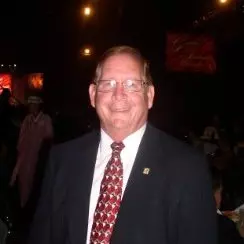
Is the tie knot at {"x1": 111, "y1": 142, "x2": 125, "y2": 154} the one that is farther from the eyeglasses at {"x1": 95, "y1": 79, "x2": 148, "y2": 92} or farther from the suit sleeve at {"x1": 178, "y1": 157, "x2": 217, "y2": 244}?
the suit sleeve at {"x1": 178, "y1": 157, "x2": 217, "y2": 244}

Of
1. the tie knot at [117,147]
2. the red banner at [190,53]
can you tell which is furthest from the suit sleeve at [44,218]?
the red banner at [190,53]

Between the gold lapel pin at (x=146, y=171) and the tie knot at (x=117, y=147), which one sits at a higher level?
the tie knot at (x=117, y=147)

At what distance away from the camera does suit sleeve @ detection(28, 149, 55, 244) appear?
236 cm

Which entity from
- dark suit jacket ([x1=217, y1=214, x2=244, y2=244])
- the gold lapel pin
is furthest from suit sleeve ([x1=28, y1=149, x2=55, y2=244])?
dark suit jacket ([x1=217, y1=214, x2=244, y2=244])

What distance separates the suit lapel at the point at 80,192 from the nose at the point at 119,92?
1.17 ft

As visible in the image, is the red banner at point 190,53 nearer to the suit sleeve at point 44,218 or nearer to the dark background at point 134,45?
the dark background at point 134,45

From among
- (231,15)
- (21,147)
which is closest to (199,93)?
(231,15)

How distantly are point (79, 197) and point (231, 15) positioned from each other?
1561cm

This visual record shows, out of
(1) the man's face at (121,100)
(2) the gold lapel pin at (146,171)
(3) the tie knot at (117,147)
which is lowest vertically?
(2) the gold lapel pin at (146,171)

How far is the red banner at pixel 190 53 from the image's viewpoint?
50.3 feet

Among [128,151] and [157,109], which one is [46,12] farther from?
[128,151]

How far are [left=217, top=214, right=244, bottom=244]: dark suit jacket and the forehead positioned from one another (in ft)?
4.30

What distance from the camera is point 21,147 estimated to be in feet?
23.4

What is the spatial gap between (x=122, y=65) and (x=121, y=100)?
176 mm
